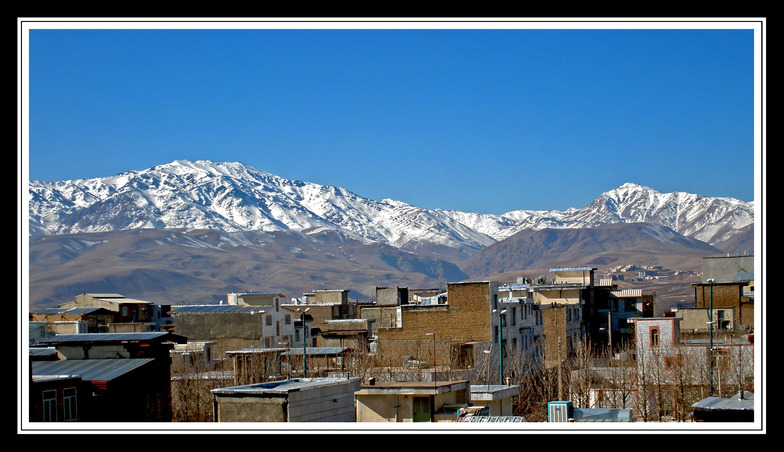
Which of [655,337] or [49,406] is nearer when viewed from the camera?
[49,406]

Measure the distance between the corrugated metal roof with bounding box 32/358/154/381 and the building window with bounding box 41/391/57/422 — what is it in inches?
99.9

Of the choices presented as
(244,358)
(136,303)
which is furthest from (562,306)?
(136,303)

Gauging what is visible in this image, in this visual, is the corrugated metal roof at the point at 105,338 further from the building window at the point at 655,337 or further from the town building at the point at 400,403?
the building window at the point at 655,337

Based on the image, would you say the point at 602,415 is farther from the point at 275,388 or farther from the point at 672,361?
the point at 672,361

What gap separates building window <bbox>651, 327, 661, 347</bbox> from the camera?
153 ft

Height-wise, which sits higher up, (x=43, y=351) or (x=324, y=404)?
(x=324, y=404)

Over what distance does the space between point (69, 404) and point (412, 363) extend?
84.0 ft

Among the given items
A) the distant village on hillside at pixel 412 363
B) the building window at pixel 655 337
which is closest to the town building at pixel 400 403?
the distant village on hillside at pixel 412 363

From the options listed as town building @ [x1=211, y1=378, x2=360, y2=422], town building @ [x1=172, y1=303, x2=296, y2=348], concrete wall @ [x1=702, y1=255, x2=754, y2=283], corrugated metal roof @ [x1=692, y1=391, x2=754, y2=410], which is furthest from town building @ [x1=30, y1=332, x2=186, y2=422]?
concrete wall @ [x1=702, y1=255, x2=754, y2=283]

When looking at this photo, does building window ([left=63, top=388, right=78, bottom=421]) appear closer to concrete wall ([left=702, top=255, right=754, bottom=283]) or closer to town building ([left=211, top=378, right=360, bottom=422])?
town building ([left=211, top=378, right=360, bottom=422])

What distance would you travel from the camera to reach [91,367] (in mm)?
29219

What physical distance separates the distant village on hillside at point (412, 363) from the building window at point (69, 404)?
0.06 meters

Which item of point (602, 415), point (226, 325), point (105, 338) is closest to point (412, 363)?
point (226, 325)
